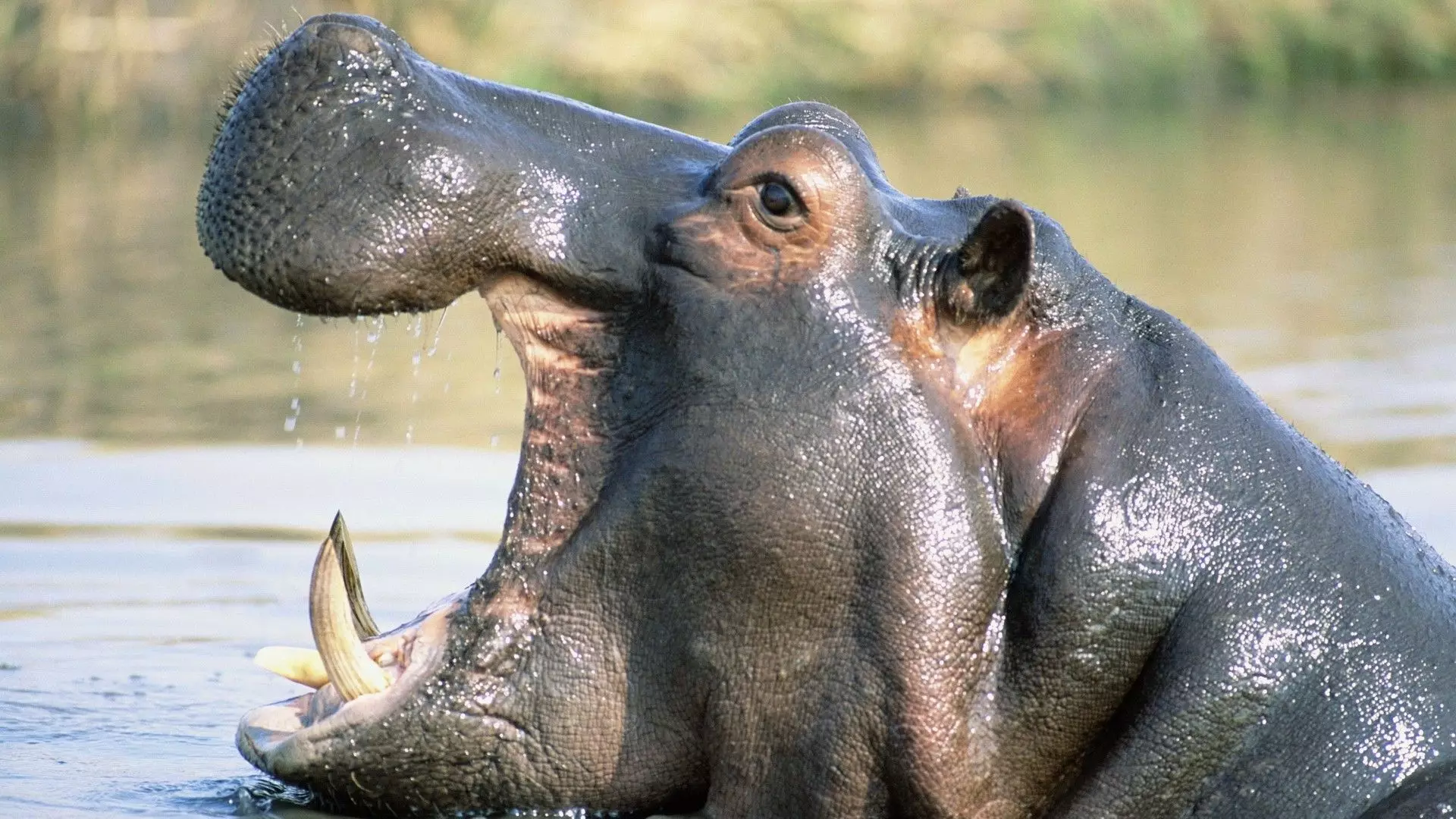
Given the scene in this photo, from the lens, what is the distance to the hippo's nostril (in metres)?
3.99

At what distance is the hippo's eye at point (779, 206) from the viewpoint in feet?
12.8

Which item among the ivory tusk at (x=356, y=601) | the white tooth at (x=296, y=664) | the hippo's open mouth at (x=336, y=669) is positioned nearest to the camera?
the hippo's open mouth at (x=336, y=669)

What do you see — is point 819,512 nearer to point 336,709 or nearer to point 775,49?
point 336,709

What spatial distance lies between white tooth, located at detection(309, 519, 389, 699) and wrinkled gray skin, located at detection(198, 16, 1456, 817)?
2.6 inches

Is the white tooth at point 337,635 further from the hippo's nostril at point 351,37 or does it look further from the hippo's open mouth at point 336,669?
the hippo's nostril at point 351,37

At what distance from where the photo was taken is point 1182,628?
148 inches

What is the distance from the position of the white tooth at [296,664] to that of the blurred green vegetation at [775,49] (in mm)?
15690

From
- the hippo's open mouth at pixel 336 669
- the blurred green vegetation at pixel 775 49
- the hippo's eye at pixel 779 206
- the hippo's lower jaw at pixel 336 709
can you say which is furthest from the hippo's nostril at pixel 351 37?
the blurred green vegetation at pixel 775 49

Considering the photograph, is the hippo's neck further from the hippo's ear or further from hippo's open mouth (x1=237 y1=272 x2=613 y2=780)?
the hippo's ear

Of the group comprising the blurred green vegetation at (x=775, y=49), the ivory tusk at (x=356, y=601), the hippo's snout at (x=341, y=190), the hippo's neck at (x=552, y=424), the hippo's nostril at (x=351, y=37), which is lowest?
the ivory tusk at (x=356, y=601)

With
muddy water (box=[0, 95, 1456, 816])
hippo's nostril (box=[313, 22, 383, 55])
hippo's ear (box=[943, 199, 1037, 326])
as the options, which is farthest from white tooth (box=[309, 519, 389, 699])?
hippo's ear (box=[943, 199, 1037, 326])

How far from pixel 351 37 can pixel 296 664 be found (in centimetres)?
110

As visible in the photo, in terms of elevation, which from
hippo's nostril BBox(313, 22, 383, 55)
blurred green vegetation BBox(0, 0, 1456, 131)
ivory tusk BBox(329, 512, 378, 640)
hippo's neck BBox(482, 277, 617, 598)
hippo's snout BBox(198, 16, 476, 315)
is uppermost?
blurred green vegetation BBox(0, 0, 1456, 131)

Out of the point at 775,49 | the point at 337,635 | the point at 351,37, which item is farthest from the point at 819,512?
the point at 775,49
